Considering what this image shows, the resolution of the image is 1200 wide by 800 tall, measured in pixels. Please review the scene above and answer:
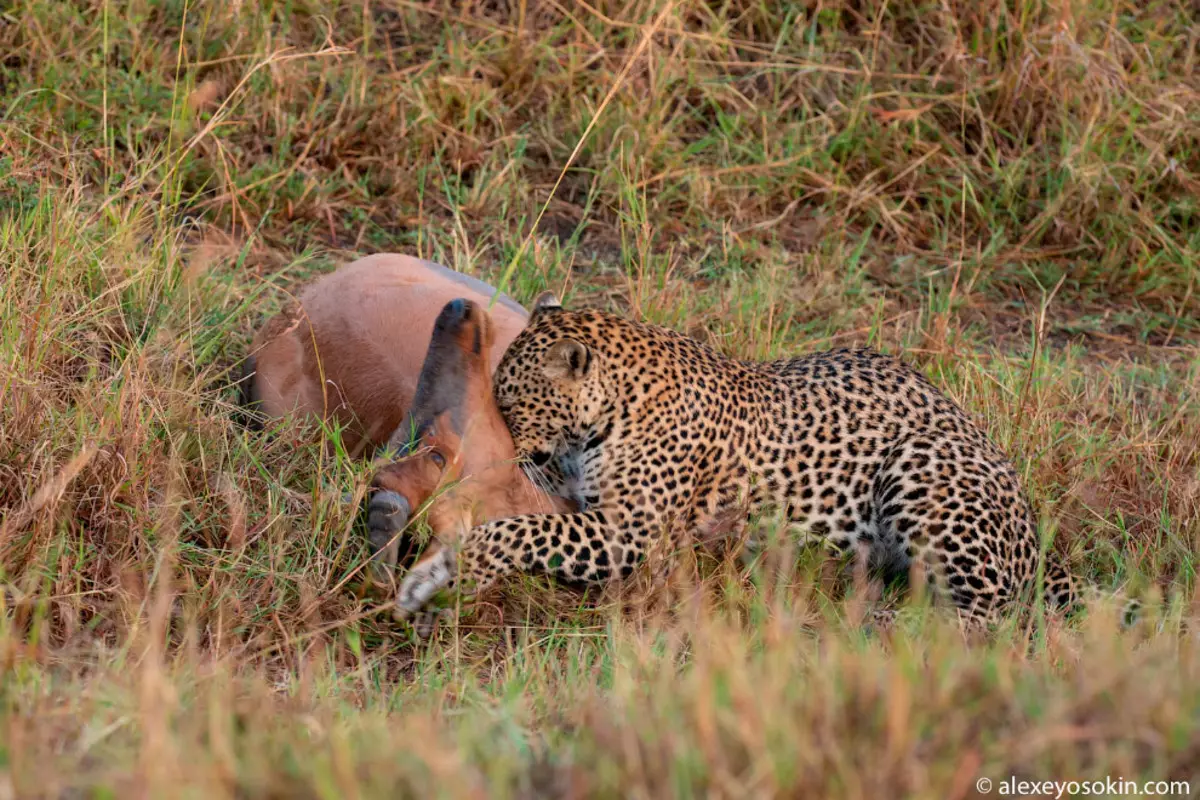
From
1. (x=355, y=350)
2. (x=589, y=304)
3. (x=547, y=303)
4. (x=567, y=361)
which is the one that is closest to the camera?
(x=567, y=361)

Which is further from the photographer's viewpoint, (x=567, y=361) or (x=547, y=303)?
(x=547, y=303)

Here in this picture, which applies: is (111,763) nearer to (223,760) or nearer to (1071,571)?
(223,760)

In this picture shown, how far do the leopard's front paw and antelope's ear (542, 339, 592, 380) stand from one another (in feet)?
2.41

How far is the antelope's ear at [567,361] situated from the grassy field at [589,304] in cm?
70

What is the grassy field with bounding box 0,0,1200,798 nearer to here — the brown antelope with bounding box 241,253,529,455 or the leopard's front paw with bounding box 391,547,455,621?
the leopard's front paw with bounding box 391,547,455,621

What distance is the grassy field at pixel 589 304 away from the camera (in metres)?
2.51

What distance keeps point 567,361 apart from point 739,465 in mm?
706

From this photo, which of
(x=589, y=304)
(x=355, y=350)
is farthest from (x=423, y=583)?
(x=589, y=304)

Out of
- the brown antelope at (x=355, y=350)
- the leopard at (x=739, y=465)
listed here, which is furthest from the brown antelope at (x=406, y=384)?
the leopard at (x=739, y=465)

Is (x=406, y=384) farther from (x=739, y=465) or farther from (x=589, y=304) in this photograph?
(x=589, y=304)

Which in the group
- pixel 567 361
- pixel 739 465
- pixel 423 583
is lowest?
pixel 423 583

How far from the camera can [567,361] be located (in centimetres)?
482

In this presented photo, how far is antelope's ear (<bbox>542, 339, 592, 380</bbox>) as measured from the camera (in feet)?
15.7

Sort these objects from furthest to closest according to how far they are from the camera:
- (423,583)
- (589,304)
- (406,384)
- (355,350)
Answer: (589,304) < (355,350) < (406,384) < (423,583)
